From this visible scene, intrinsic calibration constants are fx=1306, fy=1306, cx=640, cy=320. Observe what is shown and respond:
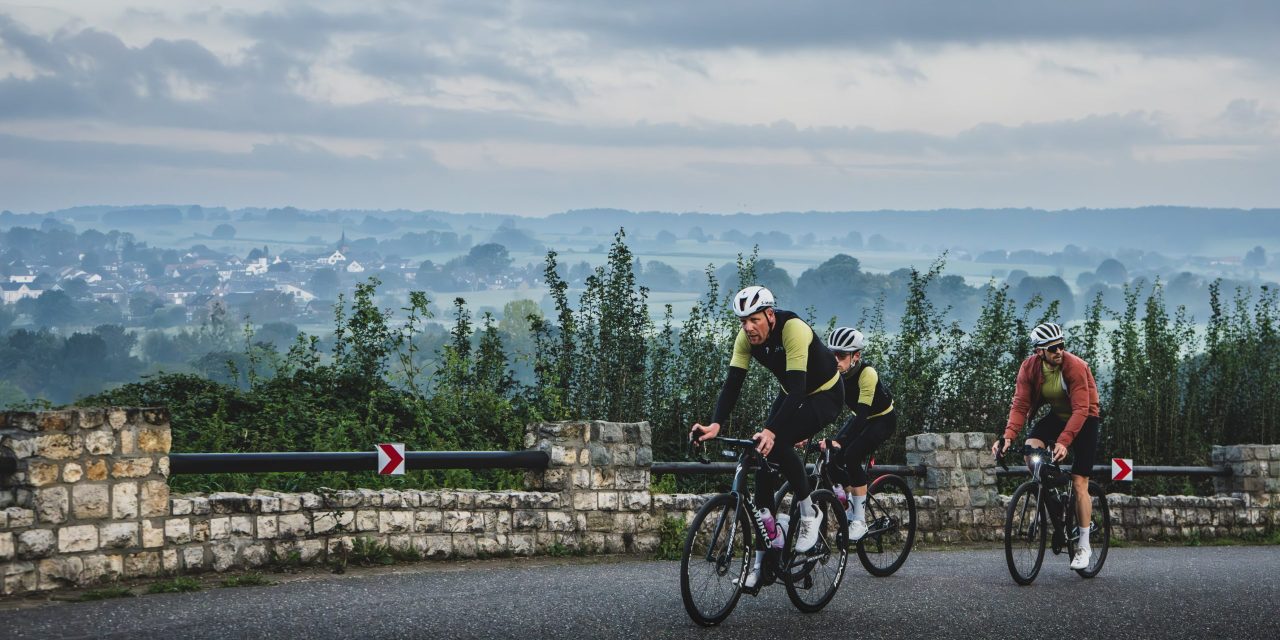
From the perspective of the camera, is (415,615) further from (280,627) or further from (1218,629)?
(1218,629)

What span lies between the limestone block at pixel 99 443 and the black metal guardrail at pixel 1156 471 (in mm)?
9167

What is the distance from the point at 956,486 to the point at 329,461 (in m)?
7.56

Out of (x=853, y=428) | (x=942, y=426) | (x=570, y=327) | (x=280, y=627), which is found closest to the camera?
(x=280, y=627)

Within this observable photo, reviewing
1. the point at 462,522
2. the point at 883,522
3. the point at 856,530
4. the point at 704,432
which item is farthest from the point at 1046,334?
the point at 462,522

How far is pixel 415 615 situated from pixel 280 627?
2.88ft

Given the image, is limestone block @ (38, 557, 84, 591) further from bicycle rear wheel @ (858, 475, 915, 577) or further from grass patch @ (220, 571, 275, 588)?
bicycle rear wheel @ (858, 475, 915, 577)

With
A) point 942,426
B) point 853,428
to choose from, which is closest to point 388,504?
point 853,428

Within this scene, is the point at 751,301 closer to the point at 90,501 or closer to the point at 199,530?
the point at 199,530

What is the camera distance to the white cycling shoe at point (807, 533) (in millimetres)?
8695

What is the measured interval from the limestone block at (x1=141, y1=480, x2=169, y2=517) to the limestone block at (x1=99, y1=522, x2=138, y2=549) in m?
0.14

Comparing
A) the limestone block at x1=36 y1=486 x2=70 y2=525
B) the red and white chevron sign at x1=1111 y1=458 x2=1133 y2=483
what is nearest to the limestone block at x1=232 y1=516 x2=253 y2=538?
the limestone block at x1=36 y1=486 x2=70 y2=525

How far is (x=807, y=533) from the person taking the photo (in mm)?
8758

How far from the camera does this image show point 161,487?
9.49 meters

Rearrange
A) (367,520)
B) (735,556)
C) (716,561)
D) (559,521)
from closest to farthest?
(716,561) < (735,556) < (367,520) < (559,521)
